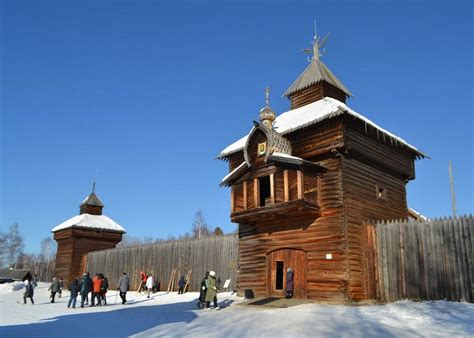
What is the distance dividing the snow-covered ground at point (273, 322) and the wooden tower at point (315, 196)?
91.1 inches

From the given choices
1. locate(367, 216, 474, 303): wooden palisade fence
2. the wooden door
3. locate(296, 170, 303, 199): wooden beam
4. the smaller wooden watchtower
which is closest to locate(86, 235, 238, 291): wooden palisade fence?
the wooden door

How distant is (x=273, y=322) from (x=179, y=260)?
629 inches

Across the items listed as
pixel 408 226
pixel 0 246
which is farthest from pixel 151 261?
pixel 0 246

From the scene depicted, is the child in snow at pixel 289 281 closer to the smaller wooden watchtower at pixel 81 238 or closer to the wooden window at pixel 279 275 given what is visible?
the wooden window at pixel 279 275

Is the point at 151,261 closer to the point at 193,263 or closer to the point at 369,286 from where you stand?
the point at 193,263

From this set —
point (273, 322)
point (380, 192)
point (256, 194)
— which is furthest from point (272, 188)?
point (273, 322)

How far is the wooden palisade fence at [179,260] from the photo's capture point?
25109mm

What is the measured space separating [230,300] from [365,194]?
26.7ft

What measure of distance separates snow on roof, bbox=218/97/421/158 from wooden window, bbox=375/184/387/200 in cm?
255

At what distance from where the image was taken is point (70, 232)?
40.6 meters

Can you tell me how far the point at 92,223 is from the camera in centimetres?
4212

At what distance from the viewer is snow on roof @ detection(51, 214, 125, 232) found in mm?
41194

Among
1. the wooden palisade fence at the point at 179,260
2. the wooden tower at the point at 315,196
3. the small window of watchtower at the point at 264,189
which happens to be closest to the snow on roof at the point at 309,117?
the wooden tower at the point at 315,196

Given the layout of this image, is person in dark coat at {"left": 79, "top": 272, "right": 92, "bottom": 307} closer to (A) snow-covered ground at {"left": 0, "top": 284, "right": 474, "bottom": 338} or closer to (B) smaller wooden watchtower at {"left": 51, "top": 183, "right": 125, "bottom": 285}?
(A) snow-covered ground at {"left": 0, "top": 284, "right": 474, "bottom": 338}
